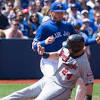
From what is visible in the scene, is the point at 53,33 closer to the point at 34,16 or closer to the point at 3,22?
the point at 34,16

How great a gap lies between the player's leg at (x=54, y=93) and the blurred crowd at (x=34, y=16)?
6.03 metres

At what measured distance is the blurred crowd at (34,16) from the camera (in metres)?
12.0

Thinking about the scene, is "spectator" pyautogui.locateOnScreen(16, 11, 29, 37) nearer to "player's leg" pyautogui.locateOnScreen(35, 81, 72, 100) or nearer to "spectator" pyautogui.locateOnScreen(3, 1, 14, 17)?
"spectator" pyautogui.locateOnScreen(3, 1, 14, 17)

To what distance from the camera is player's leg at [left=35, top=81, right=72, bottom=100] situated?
17.1ft

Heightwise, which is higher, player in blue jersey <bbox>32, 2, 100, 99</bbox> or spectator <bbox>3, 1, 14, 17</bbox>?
player in blue jersey <bbox>32, 2, 100, 99</bbox>

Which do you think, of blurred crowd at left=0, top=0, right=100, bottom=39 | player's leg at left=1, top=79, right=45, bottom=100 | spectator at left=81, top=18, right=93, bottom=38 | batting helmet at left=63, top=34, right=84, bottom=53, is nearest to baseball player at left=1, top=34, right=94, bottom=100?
batting helmet at left=63, top=34, right=84, bottom=53

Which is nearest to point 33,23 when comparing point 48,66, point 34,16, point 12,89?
point 34,16

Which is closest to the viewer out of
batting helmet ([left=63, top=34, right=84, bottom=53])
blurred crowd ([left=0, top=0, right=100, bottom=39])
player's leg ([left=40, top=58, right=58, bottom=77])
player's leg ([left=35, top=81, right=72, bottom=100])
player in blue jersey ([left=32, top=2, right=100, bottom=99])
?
batting helmet ([left=63, top=34, right=84, bottom=53])

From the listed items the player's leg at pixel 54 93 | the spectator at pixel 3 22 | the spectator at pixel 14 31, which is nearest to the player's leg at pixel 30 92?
the player's leg at pixel 54 93

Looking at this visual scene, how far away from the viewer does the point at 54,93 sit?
207 inches

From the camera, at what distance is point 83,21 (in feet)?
41.4

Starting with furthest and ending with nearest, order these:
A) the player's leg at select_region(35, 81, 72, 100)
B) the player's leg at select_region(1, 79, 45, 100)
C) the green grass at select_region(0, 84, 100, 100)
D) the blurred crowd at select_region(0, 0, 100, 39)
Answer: the blurred crowd at select_region(0, 0, 100, 39), the green grass at select_region(0, 84, 100, 100), the player's leg at select_region(1, 79, 45, 100), the player's leg at select_region(35, 81, 72, 100)

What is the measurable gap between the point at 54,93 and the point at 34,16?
724cm

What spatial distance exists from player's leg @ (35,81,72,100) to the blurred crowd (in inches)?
238
